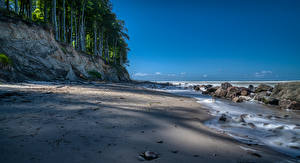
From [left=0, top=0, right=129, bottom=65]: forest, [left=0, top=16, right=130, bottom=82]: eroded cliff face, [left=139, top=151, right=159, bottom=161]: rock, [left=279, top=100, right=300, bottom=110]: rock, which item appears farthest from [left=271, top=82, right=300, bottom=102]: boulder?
[left=0, top=0, right=129, bottom=65]: forest

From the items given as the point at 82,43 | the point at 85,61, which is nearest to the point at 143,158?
the point at 85,61

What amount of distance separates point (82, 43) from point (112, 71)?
19.9 ft

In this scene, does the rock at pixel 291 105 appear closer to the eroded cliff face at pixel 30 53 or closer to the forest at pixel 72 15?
the eroded cliff face at pixel 30 53

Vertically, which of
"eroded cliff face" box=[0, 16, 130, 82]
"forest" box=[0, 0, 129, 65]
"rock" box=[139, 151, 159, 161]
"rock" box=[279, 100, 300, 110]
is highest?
"forest" box=[0, 0, 129, 65]

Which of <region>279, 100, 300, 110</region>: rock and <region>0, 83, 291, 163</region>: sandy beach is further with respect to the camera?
<region>279, 100, 300, 110</region>: rock

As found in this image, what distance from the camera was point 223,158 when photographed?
129 cm

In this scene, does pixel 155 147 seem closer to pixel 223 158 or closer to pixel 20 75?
pixel 223 158

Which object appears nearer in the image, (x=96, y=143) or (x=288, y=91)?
(x=96, y=143)

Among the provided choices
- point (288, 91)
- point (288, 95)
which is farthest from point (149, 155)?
point (288, 91)

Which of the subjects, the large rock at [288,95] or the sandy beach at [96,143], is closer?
the sandy beach at [96,143]

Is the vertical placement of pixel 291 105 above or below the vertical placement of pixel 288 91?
below

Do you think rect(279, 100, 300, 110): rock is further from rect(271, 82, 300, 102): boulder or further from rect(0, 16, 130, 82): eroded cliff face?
rect(0, 16, 130, 82): eroded cliff face

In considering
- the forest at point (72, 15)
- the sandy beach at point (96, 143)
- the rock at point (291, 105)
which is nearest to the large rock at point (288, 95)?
the rock at point (291, 105)

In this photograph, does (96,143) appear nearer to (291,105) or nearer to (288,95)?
(291,105)
